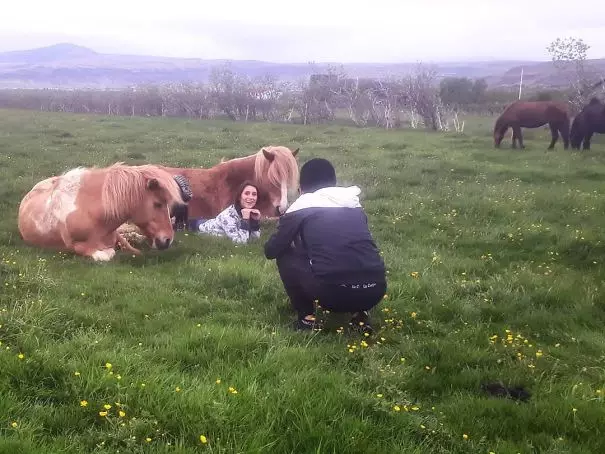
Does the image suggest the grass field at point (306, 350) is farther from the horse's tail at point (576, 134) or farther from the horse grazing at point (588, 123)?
the horse's tail at point (576, 134)

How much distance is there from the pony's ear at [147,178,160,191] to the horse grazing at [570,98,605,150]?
1797 cm

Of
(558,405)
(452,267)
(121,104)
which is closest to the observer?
(558,405)

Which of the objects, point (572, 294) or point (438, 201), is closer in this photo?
point (572, 294)

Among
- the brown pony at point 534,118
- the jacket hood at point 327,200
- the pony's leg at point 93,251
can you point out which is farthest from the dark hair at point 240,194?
the brown pony at point 534,118

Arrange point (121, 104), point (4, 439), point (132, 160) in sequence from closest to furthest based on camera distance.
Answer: point (4, 439), point (132, 160), point (121, 104)

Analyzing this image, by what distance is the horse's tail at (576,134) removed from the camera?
70.2ft

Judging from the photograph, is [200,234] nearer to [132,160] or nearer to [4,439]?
[4,439]

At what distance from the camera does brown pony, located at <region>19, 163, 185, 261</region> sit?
8.10 metres

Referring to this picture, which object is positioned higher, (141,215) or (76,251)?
(141,215)

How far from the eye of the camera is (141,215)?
8.24 m

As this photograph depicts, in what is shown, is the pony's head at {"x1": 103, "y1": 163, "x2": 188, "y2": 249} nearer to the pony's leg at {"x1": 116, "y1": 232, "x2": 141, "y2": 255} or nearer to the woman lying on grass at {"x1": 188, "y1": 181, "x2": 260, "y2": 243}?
the pony's leg at {"x1": 116, "y1": 232, "x2": 141, "y2": 255}

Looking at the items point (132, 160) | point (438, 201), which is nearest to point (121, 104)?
point (132, 160)

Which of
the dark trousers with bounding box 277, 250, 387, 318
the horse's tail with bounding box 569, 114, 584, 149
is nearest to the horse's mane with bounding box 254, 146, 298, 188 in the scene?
the dark trousers with bounding box 277, 250, 387, 318

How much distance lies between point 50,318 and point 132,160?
1343 centimetres
